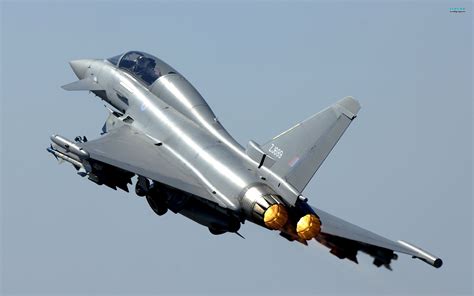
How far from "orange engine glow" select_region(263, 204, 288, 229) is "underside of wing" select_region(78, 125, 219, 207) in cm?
184

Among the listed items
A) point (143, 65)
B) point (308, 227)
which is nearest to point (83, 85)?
point (143, 65)

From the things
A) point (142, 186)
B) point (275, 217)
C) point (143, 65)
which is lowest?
point (275, 217)

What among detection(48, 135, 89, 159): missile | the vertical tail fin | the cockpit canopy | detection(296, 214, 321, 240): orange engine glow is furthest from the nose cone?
detection(296, 214, 321, 240): orange engine glow

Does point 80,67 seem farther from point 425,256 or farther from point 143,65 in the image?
point 425,256

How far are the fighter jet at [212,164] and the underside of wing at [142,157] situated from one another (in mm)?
27

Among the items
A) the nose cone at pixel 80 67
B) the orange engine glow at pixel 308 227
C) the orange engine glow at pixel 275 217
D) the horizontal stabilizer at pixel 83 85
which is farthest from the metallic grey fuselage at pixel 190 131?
the orange engine glow at pixel 308 227

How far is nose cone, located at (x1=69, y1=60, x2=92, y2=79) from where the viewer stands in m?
30.4

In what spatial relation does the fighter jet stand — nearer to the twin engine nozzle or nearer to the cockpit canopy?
the twin engine nozzle

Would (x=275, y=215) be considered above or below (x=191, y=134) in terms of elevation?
below

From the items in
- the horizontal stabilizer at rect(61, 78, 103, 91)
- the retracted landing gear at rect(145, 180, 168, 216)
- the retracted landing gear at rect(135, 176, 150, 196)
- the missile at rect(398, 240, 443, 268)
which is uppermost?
the horizontal stabilizer at rect(61, 78, 103, 91)

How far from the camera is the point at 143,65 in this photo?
28.9 meters

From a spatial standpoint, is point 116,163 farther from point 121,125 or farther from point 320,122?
point 320,122

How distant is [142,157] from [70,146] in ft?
6.19

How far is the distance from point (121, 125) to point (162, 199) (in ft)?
10.3
